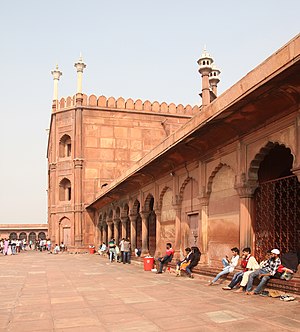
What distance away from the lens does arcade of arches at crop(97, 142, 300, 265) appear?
990 cm

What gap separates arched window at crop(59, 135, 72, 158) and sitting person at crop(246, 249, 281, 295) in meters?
28.0

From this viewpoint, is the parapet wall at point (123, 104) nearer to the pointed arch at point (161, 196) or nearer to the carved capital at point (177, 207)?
→ the pointed arch at point (161, 196)

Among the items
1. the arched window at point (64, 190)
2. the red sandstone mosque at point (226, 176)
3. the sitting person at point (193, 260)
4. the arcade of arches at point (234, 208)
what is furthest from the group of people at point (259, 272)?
the arched window at point (64, 190)

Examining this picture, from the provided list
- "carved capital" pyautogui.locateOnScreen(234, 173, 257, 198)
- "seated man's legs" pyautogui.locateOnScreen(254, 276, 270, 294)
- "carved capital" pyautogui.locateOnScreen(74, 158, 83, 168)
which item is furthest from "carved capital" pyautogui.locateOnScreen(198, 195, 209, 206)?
"carved capital" pyautogui.locateOnScreen(74, 158, 83, 168)

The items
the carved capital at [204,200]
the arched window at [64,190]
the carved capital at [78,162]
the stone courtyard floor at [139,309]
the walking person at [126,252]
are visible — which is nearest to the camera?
the stone courtyard floor at [139,309]

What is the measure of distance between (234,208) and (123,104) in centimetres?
2421

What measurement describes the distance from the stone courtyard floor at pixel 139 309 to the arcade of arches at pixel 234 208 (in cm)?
154

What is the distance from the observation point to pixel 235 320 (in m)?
6.07

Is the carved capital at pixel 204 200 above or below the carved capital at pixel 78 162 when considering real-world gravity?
below

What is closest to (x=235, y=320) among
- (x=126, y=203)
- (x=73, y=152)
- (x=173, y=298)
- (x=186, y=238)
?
(x=173, y=298)

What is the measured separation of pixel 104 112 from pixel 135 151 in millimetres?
3655

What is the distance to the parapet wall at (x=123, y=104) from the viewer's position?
3353cm

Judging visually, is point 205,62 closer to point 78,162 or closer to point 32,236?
point 78,162

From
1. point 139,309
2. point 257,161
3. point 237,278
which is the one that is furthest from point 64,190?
point 139,309
